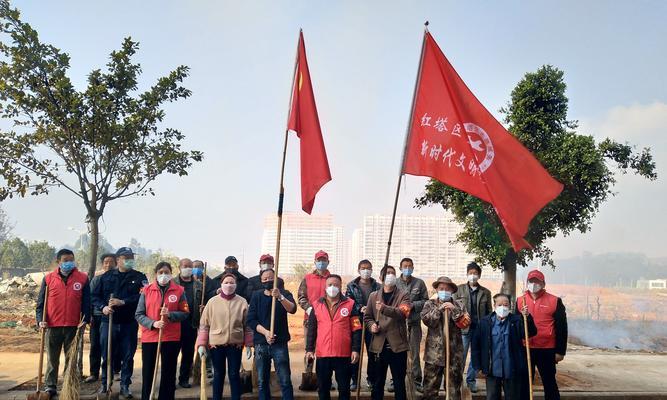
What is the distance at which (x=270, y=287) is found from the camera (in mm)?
7219

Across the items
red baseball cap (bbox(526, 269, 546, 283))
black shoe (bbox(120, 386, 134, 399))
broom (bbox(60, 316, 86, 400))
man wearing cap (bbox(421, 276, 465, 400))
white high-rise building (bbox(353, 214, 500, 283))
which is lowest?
black shoe (bbox(120, 386, 134, 399))

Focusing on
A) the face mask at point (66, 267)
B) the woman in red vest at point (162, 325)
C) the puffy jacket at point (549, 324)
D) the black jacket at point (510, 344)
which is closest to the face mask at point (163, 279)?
the woman in red vest at point (162, 325)

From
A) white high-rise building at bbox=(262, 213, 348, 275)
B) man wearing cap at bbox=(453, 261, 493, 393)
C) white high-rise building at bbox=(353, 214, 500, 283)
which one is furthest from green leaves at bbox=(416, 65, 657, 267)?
white high-rise building at bbox=(262, 213, 348, 275)

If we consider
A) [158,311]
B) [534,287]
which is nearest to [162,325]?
[158,311]

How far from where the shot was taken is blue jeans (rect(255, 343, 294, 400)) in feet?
21.9

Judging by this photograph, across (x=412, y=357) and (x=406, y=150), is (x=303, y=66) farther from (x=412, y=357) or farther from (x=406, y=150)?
(x=412, y=357)

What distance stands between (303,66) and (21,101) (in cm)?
509

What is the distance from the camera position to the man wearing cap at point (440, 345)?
682 centimetres

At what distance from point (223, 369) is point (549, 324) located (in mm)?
4400

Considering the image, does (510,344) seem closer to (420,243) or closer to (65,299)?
(65,299)

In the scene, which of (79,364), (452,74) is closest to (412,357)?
(452,74)

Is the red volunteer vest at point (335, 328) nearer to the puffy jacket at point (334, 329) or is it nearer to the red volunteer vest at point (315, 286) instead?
the puffy jacket at point (334, 329)

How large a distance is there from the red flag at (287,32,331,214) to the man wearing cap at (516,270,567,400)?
3218 mm

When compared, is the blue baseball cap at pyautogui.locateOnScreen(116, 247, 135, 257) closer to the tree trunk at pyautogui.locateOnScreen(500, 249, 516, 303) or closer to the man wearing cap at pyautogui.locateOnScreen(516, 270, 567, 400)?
the man wearing cap at pyautogui.locateOnScreen(516, 270, 567, 400)
